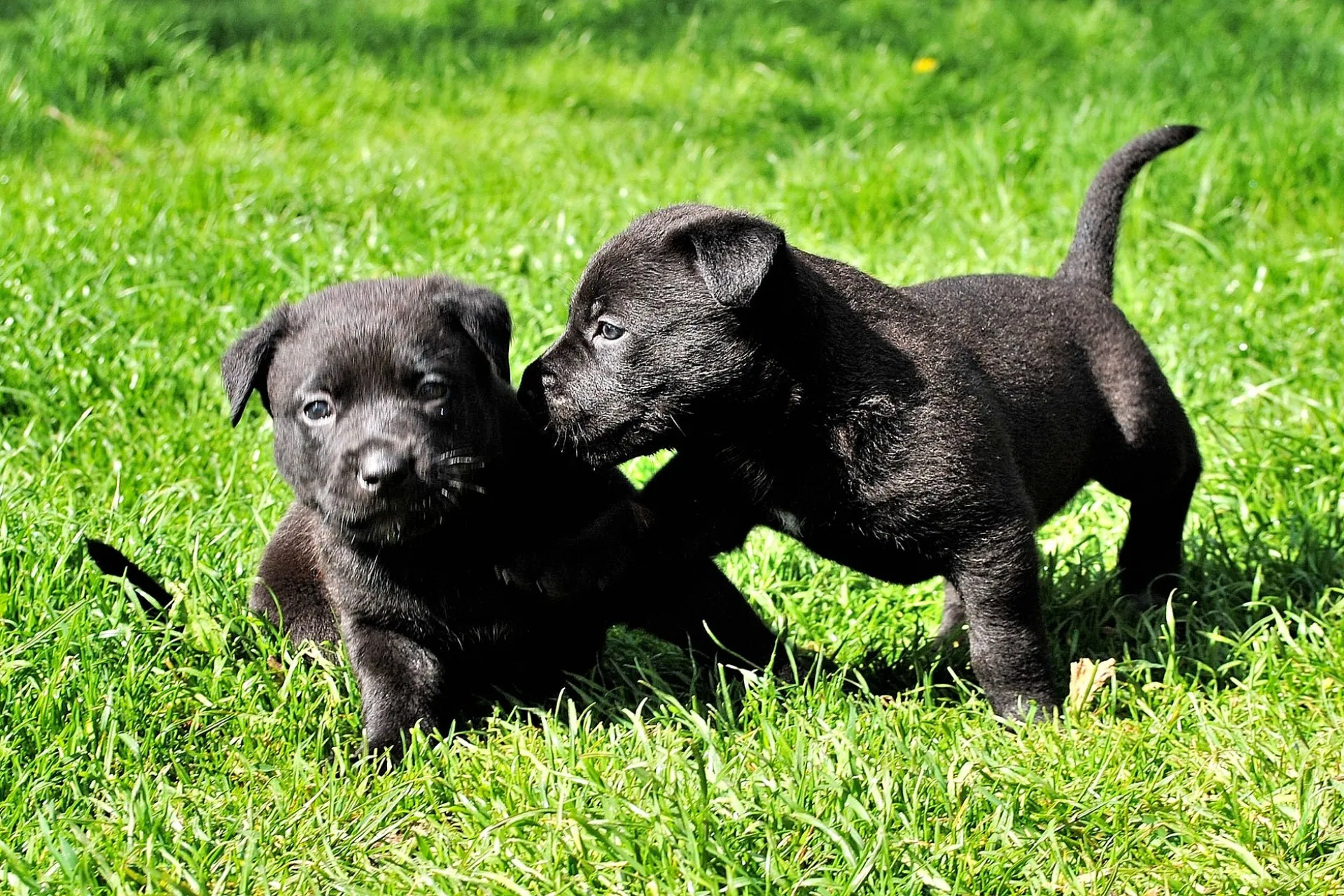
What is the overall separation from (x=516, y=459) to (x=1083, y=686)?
5.04 ft

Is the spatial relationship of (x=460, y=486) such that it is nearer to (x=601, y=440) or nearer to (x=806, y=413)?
(x=601, y=440)

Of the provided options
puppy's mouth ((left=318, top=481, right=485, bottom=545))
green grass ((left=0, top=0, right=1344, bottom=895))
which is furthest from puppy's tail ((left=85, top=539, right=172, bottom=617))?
puppy's mouth ((left=318, top=481, right=485, bottom=545))

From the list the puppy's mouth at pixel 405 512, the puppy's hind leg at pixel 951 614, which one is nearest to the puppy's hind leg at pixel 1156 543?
the puppy's hind leg at pixel 951 614

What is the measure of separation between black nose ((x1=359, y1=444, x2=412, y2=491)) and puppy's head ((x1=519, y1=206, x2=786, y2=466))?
0.42m

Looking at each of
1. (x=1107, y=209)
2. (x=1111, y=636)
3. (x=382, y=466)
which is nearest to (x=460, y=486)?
(x=382, y=466)

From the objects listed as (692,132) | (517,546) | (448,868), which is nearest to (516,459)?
(517,546)

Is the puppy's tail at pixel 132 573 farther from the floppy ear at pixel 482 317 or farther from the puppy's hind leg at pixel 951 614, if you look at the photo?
the puppy's hind leg at pixel 951 614

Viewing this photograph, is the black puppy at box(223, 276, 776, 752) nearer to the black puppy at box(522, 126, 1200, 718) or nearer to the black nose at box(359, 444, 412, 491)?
the black nose at box(359, 444, 412, 491)

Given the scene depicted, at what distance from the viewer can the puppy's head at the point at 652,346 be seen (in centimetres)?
342

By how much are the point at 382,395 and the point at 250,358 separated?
44cm

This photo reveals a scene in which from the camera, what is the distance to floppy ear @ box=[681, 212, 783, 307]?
326cm

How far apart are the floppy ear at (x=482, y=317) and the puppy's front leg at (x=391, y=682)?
75 centimetres

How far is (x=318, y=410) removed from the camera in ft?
11.5

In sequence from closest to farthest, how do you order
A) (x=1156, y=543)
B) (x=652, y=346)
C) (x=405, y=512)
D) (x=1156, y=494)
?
(x=405, y=512)
(x=652, y=346)
(x=1156, y=494)
(x=1156, y=543)
